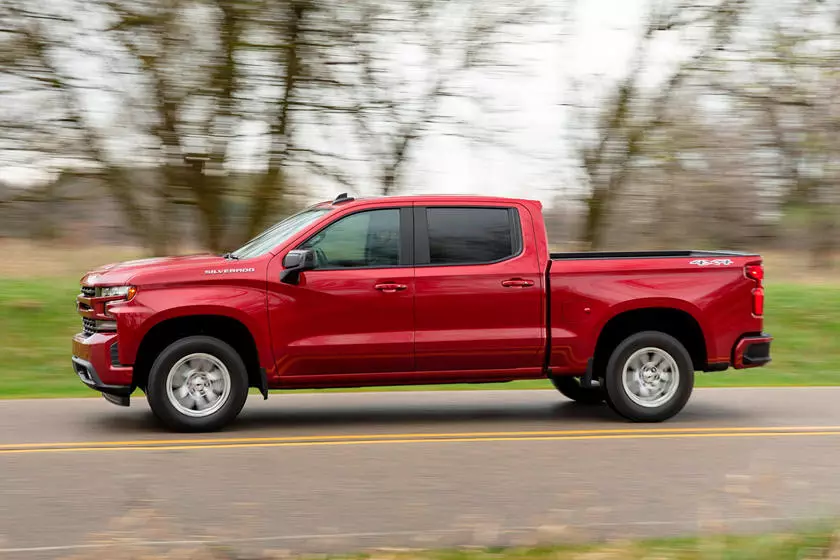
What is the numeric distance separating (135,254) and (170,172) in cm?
158

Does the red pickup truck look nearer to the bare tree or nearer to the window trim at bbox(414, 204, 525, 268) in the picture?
the window trim at bbox(414, 204, 525, 268)

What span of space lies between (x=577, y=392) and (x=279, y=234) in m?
3.42

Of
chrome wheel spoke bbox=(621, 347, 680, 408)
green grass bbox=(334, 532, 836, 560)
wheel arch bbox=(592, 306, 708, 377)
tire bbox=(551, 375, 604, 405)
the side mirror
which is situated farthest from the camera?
tire bbox=(551, 375, 604, 405)

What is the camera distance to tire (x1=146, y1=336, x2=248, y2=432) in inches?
355

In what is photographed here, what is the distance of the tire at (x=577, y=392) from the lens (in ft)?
36.3

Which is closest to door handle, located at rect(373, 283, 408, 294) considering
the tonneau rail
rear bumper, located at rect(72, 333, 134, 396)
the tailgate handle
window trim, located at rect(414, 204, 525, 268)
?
the tailgate handle

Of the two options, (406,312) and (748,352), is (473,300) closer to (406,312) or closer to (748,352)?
(406,312)

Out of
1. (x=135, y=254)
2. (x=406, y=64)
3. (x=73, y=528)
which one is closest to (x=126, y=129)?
(x=135, y=254)

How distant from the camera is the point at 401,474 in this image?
7473 mm

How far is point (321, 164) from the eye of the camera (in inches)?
648

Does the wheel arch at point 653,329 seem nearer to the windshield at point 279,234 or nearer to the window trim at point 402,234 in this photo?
the window trim at point 402,234

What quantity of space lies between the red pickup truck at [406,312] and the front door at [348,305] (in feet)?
0.04

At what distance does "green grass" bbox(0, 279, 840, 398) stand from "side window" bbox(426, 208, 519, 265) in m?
3.17

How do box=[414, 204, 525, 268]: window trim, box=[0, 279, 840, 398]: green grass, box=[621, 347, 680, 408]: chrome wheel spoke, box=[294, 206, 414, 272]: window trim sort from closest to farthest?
box=[294, 206, 414, 272]: window trim, box=[414, 204, 525, 268]: window trim, box=[621, 347, 680, 408]: chrome wheel spoke, box=[0, 279, 840, 398]: green grass
